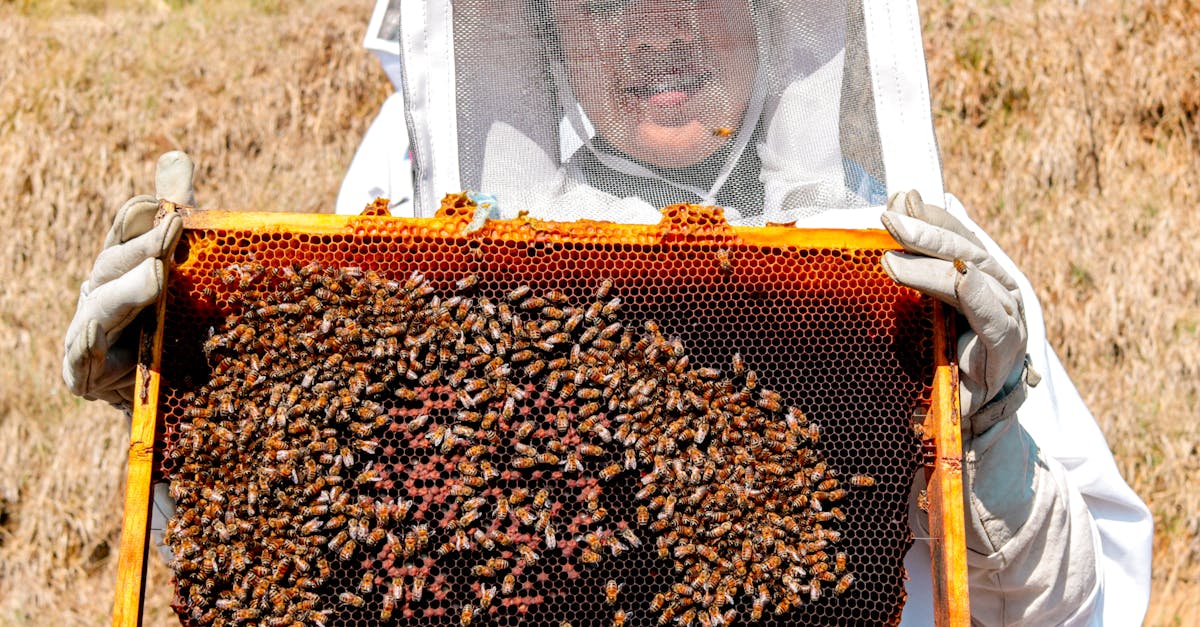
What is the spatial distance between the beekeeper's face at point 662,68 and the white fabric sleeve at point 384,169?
1551mm

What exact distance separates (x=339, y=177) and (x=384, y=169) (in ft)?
8.24

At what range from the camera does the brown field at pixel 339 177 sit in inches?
262

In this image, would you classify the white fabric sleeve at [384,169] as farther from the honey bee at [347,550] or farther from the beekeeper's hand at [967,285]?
the beekeeper's hand at [967,285]

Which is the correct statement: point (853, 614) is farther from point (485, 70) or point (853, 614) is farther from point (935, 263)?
point (485, 70)

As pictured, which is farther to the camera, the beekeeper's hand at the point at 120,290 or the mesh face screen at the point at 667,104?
the mesh face screen at the point at 667,104

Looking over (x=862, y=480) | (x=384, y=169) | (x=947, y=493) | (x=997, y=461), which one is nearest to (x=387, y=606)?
(x=862, y=480)

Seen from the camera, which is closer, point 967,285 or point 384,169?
point 967,285

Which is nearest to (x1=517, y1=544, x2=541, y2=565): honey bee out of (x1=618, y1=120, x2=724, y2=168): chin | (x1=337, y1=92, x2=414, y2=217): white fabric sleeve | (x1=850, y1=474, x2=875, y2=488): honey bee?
(x1=850, y1=474, x2=875, y2=488): honey bee

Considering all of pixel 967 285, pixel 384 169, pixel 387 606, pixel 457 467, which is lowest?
pixel 387 606

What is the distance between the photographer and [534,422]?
3.10 metres

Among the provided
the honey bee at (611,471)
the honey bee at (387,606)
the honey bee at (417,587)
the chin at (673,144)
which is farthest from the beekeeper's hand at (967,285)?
the honey bee at (387,606)

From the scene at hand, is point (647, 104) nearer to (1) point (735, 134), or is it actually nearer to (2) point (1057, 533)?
(1) point (735, 134)

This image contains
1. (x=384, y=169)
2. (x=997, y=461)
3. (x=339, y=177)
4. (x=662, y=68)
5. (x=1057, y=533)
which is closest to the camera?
(x=997, y=461)

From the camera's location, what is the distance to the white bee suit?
3.87 metres
